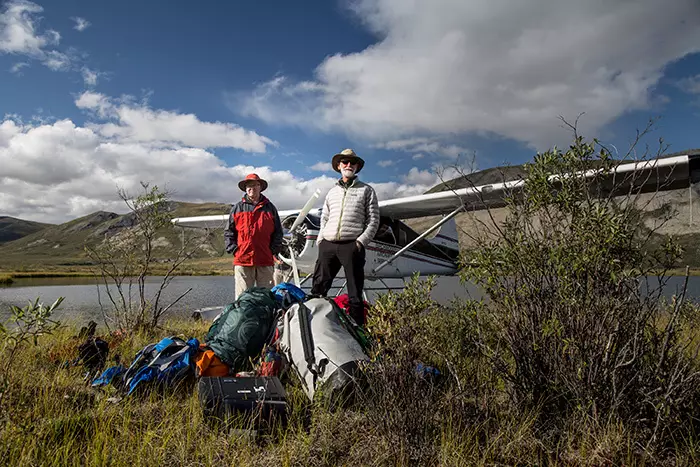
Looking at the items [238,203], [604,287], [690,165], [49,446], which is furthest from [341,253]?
[690,165]

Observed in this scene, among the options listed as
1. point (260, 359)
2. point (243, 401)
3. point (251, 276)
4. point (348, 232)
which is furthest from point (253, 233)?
point (243, 401)

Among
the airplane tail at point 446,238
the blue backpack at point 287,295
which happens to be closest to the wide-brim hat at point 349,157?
the blue backpack at point 287,295

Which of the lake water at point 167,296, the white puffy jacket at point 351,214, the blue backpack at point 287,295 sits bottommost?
the lake water at point 167,296

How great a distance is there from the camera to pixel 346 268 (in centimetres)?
367

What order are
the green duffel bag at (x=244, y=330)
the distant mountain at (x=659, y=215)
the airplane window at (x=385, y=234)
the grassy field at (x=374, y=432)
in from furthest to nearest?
the airplane window at (x=385, y=234)
the green duffel bag at (x=244, y=330)
the distant mountain at (x=659, y=215)
the grassy field at (x=374, y=432)

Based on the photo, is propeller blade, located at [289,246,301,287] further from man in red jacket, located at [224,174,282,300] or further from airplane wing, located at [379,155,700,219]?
airplane wing, located at [379,155,700,219]

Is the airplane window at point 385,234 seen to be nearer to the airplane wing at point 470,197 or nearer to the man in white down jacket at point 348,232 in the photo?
the airplane wing at point 470,197

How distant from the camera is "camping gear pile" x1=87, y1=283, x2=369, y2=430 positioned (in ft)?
6.73

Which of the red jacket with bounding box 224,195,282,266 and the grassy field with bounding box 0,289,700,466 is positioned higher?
the red jacket with bounding box 224,195,282,266

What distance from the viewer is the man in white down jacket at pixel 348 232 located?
3.63 meters

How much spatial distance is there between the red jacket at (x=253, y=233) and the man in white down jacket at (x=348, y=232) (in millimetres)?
849

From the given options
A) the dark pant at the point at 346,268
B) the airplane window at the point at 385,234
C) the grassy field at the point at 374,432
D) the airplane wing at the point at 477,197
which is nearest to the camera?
the grassy field at the point at 374,432

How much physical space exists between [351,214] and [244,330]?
1.51 metres

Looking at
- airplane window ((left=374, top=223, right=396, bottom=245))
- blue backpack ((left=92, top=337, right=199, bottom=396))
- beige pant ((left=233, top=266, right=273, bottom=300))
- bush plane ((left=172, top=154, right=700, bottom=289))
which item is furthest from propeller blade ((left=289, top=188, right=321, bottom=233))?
blue backpack ((left=92, top=337, right=199, bottom=396))
